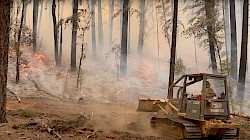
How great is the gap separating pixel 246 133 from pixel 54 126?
26.7 feet

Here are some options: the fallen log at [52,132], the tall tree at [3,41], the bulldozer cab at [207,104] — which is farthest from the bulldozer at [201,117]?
the tall tree at [3,41]

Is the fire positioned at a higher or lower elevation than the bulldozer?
higher

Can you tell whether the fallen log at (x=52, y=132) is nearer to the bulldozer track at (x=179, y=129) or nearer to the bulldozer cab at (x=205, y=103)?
the bulldozer track at (x=179, y=129)

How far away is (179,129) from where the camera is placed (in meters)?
12.2

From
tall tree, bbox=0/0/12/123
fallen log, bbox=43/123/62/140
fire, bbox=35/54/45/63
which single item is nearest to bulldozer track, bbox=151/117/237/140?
fallen log, bbox=43/123/62/140

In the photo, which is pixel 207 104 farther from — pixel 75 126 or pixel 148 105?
pixel 75 126

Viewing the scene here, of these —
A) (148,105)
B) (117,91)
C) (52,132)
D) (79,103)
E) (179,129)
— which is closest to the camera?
(52,132)

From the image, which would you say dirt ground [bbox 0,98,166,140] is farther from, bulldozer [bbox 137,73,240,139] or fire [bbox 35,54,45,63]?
fire [bbox 35,54,45,63]

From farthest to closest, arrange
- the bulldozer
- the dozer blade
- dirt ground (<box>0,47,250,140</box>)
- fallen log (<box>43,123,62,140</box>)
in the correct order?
the dozer blade, the bulldozer, dirt ground (<box>0,47,250,140</box>), fallen log (<box>43,123,62,140</box>)

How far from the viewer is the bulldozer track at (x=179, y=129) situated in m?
11.6

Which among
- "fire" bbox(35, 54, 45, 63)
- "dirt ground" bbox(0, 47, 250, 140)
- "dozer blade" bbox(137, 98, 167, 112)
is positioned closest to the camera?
"dirt ground" bbox(0, 47, 250, 140)

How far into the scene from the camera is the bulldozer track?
11648 mm

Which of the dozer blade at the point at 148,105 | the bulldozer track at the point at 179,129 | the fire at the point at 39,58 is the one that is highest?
the fire at the point at 39,58

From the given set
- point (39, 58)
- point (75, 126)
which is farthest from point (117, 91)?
point (75, 126)
